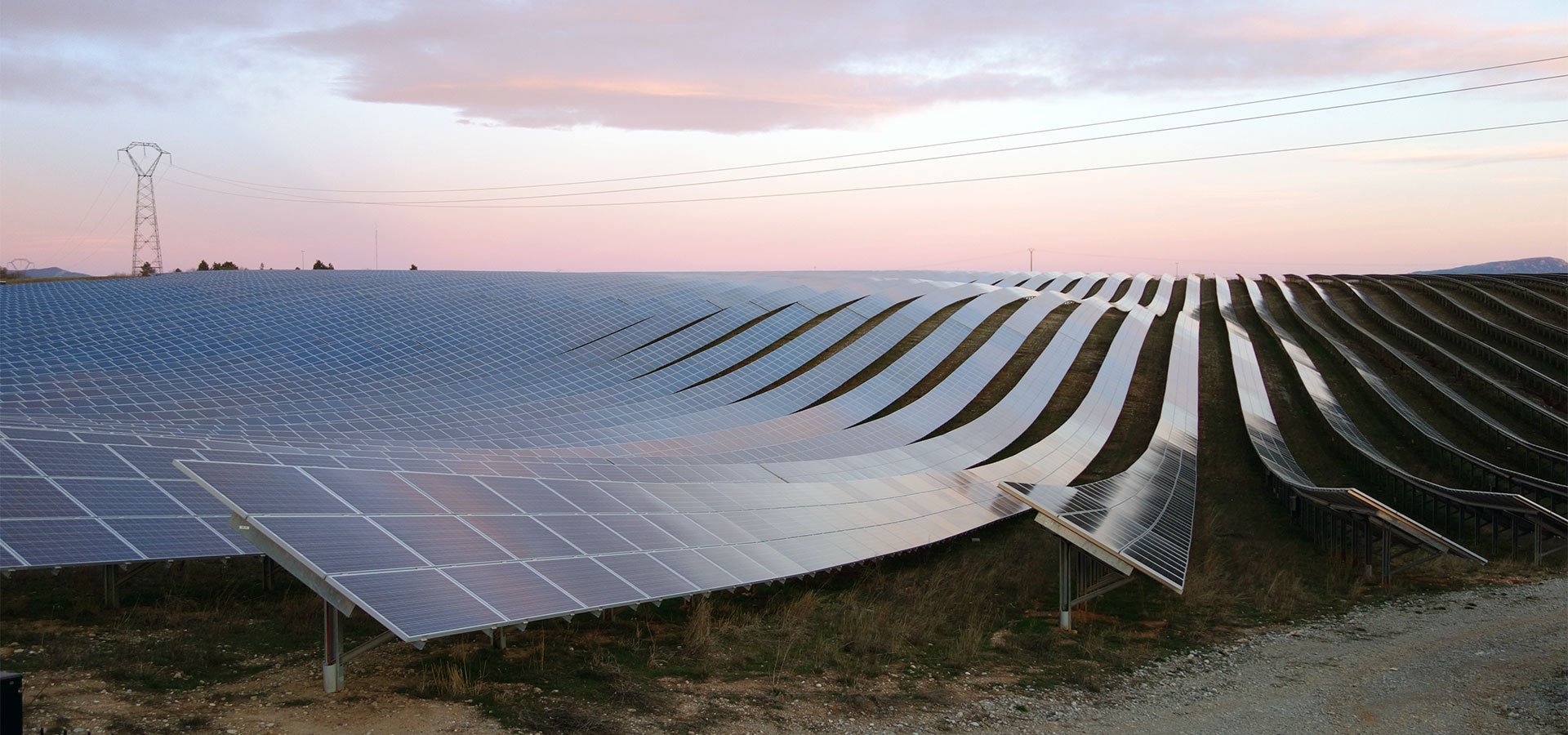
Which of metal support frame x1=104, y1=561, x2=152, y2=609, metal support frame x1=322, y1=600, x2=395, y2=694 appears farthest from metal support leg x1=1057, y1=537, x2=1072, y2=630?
metal support frame x1=104, y1=561, x2=152, y2=609

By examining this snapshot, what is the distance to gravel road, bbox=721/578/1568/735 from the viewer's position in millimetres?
13289

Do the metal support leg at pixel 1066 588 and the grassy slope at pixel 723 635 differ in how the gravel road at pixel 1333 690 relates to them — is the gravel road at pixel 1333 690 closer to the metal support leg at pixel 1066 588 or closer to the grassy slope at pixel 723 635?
the grassy slope at pixel 723 635

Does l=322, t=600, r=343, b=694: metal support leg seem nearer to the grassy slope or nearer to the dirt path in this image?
the dirt path

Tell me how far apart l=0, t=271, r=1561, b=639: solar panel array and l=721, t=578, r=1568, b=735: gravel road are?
2.75 metres

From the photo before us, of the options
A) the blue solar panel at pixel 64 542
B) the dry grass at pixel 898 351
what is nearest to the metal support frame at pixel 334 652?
the blue solar panel at pixel 64 542

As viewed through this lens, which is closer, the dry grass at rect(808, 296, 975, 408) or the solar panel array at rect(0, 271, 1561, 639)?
the solar panel array at rect(0, 271, 1561, 639)

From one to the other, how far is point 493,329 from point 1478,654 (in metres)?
41.2

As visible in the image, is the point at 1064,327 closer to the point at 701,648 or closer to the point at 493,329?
the point at 493,329

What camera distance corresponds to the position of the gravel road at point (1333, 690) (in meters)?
13.3

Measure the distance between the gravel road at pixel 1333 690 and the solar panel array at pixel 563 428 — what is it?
9.01ft

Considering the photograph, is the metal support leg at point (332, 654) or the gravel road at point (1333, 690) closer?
the metal support leg at point (332, 654)

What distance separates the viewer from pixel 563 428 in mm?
35094

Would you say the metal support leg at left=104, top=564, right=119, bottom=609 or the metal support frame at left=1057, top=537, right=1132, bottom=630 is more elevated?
the metal support leg at left=104, top=564, right=119, bottom=609

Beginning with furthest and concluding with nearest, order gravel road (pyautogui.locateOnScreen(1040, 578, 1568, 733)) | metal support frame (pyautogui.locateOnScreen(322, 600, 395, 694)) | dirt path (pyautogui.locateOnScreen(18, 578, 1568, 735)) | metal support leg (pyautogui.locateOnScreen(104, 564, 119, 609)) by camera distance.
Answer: metal support leg (pyautogui.locateOnScreen(104, 564, 119, 609)) → gravel road (pyautogui.locateOnScreen(1040, 578, 1568, 733)) → metal support frame (pyautogui.locateOnScreen(322, 600, 395, 694)) → dirt path (pyautogui.locateOnScreen(18, 578, 1568, 735))
